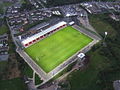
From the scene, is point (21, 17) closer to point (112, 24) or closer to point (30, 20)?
point (30, 20)

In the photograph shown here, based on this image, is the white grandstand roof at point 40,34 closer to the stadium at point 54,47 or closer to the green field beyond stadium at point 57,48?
the stadium at point 54,47

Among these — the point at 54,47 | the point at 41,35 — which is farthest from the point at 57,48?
the point at 41,35

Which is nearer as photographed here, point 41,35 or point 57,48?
point 57,48

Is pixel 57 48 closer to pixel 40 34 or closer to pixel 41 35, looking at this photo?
pixel 41 35

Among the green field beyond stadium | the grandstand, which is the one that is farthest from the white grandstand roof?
the green field beyond stadium

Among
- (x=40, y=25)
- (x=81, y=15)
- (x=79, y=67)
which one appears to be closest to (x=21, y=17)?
(x=40, y=25)

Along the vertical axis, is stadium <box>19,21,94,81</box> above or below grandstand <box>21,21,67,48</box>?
below

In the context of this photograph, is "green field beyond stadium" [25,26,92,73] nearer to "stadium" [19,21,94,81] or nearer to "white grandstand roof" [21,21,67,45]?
"stadium" [19,21,94,81]
